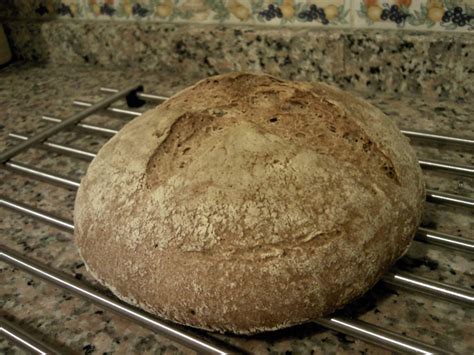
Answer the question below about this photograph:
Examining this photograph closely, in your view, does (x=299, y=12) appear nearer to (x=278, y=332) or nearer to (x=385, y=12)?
(x=385, y=12)

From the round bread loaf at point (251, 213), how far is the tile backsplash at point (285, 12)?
1.24ft

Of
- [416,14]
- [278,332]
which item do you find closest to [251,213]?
[278,332]

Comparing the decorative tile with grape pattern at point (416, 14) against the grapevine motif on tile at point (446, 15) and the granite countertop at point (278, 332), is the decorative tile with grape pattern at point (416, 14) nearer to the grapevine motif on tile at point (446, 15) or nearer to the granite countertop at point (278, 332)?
the grapevine motif on tile at point (446, 15)

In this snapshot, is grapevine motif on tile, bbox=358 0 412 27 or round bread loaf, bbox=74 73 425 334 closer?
round bread loaf, bbox=74 73 425 334

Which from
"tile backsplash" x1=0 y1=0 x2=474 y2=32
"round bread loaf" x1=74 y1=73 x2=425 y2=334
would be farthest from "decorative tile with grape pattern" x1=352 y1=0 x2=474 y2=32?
"round bread loaf" x1=74 y1=73 x2=425 y2=334

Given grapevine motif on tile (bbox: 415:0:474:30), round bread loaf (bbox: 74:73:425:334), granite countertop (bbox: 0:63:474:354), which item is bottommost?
granite countertop (bbox: 0:63:474:354)

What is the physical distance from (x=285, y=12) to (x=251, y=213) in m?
0.63

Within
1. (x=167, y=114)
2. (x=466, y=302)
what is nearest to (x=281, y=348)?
(x=466, y=302)

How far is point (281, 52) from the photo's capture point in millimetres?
989

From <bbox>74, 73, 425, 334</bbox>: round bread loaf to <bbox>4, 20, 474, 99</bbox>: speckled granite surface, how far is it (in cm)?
36

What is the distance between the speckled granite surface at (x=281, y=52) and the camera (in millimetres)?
861

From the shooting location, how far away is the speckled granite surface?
861 mm

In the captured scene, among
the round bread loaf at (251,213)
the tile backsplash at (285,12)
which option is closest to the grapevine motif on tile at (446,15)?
the tile backsplash at (285,12)

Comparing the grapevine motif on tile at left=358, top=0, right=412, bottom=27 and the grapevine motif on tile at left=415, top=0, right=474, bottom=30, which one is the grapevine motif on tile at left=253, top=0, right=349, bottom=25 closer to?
the grapevine motif on tile at left=358, top=0, right=412, bottom=27
